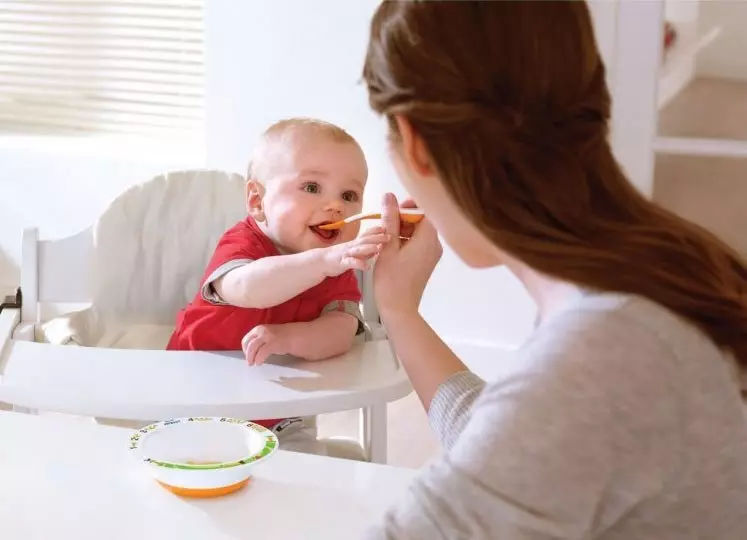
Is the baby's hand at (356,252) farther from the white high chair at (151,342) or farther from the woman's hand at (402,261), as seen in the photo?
the white high chair at (151,342)

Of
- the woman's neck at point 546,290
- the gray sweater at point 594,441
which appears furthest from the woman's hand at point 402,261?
the gray sweater at point 594,441

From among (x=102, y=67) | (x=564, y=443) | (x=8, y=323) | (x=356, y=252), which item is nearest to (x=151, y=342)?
(x=8, y=323)

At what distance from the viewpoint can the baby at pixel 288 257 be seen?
155 centimetres

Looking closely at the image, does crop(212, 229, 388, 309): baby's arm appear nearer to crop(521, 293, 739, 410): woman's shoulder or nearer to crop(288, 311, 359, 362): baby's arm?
crop(288, 311, 359, 362): baby's arm

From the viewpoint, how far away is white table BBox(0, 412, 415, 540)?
979 mm

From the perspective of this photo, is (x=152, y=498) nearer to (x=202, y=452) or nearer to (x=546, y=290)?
(x=202, y=452)

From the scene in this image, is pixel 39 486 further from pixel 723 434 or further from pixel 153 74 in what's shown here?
pixel 153 74

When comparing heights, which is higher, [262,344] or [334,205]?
[334,205]

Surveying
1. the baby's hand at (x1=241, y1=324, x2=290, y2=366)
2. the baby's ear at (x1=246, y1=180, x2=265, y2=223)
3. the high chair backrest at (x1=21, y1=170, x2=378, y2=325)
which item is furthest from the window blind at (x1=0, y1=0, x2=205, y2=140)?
the baby's hand at (x1=241, y1=324, x2=290, y2=366)

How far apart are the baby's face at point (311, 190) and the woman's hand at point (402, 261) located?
401mm

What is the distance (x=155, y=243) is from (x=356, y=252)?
0.74 meters

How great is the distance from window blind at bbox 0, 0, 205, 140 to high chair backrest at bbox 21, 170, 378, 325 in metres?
1.52

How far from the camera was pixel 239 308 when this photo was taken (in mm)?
1648

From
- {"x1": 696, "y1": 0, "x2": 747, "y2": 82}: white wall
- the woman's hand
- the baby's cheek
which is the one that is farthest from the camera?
{"x1": 696, "y1": 0, "x2": 747, "y2": 82}: white wall
